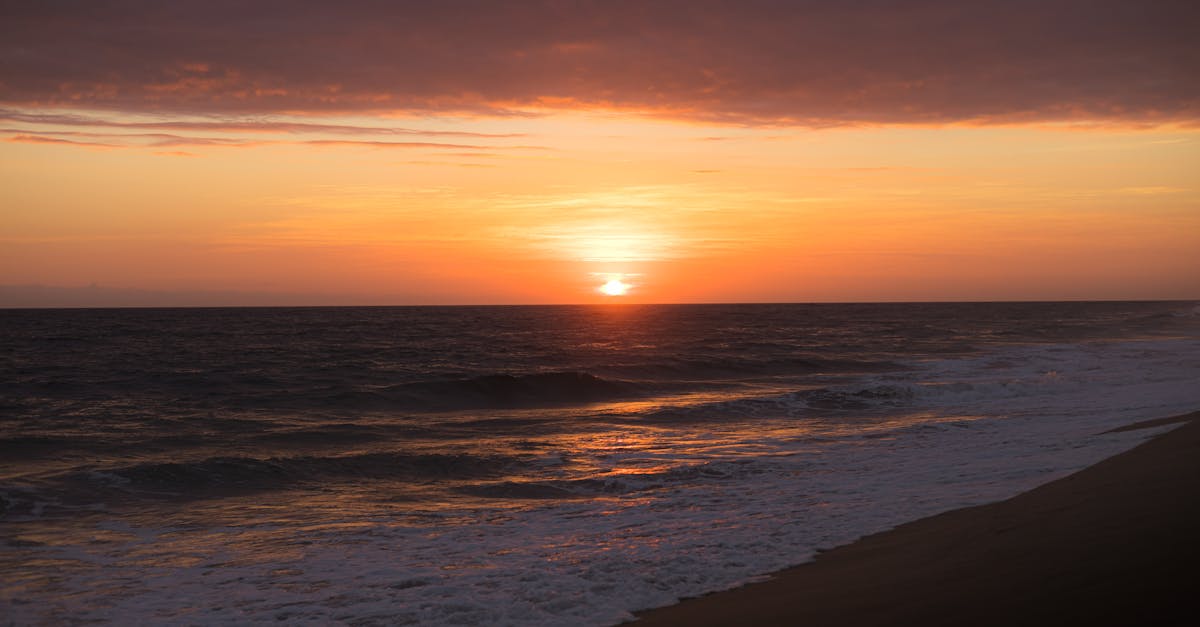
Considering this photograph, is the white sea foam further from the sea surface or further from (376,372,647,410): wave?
(376,372,647,410): wave

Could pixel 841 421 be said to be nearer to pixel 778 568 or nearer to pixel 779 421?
pixel 779 421

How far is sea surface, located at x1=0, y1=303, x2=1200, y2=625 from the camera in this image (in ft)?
28.1

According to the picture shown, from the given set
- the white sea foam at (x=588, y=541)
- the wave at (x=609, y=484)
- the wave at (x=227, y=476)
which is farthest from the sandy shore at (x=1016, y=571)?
the wave at (x=227, y=476)

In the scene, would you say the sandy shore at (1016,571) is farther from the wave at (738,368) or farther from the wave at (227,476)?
the wave at (738,368)

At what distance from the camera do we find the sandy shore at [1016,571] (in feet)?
19.1

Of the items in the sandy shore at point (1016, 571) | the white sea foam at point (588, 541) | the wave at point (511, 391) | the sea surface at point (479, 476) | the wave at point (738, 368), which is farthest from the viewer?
the wave at point (738, 368)

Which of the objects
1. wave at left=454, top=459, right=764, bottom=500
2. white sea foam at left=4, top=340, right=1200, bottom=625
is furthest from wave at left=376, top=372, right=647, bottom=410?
wave at left=454, top=459, right=764, bottom=500

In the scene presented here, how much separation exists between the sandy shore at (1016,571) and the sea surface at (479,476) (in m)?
0.77

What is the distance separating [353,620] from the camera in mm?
7652

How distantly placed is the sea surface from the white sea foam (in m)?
0.04

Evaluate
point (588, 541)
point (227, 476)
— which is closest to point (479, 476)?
point (227, 476)

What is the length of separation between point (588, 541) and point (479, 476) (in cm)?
564

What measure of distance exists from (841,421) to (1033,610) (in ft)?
53.8

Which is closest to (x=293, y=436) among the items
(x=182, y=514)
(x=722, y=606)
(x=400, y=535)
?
(x=182, y=514)
